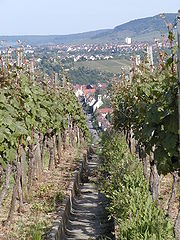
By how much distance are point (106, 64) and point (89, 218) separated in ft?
350

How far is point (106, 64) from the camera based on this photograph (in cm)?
11681

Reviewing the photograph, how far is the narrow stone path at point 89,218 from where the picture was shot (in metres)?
9.52

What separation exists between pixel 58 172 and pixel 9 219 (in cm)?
684

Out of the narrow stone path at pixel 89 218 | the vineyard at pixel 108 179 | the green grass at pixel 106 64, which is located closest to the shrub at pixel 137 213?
the vineyard at pixel 108 179

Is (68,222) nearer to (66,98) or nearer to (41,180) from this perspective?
(41,180)

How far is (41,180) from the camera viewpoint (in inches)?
531

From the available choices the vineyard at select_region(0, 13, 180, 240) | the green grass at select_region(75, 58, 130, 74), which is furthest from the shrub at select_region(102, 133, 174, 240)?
the green grass at select_region(75, 58, 130, 74)

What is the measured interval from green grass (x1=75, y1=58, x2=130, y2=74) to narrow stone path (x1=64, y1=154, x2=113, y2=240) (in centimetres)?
9569

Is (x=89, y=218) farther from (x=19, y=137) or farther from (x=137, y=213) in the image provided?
(x=137, y=213)

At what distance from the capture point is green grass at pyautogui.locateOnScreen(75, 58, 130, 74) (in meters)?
112

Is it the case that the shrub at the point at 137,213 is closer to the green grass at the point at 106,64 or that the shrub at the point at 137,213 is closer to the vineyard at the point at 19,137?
the vineyard at the point at 19,137

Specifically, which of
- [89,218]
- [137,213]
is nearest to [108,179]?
[89,218]

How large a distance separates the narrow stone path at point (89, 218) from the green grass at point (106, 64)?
95.7 m

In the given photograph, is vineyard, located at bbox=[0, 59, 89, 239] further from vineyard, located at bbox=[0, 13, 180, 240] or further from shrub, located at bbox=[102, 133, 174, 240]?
shrub, located at bbox=[102, 133, 174, 240]
